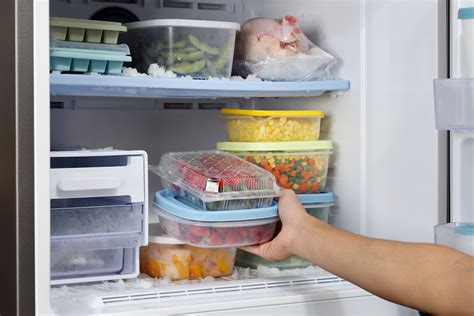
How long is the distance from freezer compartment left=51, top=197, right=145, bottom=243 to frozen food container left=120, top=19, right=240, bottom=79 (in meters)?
0.31

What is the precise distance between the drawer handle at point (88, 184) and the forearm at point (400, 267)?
376 millimetres

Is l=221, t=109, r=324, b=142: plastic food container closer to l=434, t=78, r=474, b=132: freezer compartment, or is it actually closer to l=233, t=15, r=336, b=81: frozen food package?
l=233, t=15, r=336, b=81: frozen food package

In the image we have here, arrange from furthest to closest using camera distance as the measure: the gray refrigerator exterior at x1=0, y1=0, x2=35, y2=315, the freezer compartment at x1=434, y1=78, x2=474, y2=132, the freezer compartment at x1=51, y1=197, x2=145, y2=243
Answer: the freezer compartment at x1=51, y1=197, x2=145, y2=243, the freezer compartment at x1=434, y1=78, x2=474, y2=132, the gray refrigerator exterior at x1=0, y1=0, x2=35, y2=315

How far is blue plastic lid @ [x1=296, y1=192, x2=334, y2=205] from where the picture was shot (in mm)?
1777

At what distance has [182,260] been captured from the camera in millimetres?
1696

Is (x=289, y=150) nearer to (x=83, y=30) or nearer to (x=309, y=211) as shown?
(x=309, y=211)

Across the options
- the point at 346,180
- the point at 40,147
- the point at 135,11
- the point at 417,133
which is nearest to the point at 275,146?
the point at 346,180

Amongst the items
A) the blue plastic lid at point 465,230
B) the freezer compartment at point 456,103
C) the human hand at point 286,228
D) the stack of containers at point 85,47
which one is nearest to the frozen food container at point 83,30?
the stack of containers at point 85,47

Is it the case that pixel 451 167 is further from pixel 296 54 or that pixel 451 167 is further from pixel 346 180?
pixel 296 54

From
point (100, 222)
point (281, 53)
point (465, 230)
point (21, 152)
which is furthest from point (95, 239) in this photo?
point (465, 230)

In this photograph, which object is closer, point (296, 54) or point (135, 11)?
point (296, 54)

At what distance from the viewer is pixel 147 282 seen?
1620mm

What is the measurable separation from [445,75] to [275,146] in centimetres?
39

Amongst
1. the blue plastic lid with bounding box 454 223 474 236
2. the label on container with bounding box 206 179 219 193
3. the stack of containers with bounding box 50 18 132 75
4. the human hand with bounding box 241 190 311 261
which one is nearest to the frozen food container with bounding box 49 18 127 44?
the stack of containers with bounding box 50 18 132 75
